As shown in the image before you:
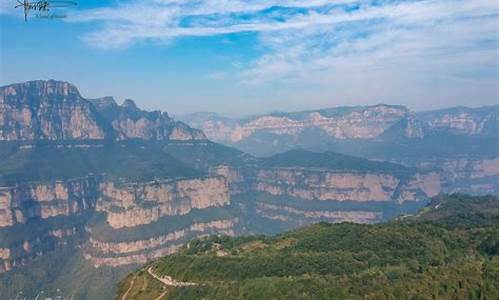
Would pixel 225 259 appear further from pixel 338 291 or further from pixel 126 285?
pixel 338 291

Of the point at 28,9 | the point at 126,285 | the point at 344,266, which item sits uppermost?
the point at 28,9

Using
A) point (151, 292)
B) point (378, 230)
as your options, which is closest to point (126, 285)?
point (151, 292)

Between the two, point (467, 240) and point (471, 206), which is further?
point (471, 206)

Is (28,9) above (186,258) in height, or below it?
above

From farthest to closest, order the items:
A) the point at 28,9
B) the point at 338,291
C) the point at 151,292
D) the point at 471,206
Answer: the point at 471,206
the point at 151,292
the point at 338,291
the point at 28,9

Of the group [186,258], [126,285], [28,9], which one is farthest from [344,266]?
[28,9]

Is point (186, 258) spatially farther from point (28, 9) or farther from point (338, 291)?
point (28, 9)

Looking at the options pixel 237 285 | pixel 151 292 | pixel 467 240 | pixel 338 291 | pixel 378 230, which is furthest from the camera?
A: pixel 378 230
